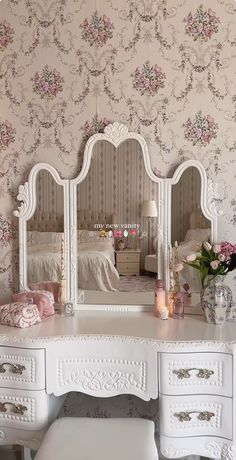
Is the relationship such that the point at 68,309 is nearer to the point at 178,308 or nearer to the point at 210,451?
the point at 178,308

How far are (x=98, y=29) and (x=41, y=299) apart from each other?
1.36 metres

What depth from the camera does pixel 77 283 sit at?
7.70ft

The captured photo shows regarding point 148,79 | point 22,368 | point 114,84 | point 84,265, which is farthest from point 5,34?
point 22,368

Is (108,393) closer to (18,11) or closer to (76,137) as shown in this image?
(76,137)

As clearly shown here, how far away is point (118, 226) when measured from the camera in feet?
7.55

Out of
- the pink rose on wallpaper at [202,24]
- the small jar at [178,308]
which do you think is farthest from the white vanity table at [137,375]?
the pink rose on wallpaper at [202,24]

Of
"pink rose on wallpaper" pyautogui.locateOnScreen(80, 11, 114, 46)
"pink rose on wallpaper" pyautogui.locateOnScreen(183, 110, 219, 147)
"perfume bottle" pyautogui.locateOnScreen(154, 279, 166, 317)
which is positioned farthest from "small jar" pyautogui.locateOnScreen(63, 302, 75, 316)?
"pink rose on wallpaper" pyautogui.locateOnScreen(80, 11, 114, 46)

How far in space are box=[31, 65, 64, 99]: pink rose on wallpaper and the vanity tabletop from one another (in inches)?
44.5

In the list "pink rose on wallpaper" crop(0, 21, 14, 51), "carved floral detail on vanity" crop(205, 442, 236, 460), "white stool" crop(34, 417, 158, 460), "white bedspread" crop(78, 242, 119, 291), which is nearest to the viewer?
"white stool" crop(34, 417, 158, 460)

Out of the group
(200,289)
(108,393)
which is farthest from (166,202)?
(108,393)

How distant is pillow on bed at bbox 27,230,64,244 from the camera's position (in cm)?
236

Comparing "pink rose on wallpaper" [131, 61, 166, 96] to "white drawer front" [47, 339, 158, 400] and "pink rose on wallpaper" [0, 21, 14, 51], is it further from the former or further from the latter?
"white drawer front" [47, 339, 158, 400]

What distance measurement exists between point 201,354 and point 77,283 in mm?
751

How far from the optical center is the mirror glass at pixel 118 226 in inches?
89.9
